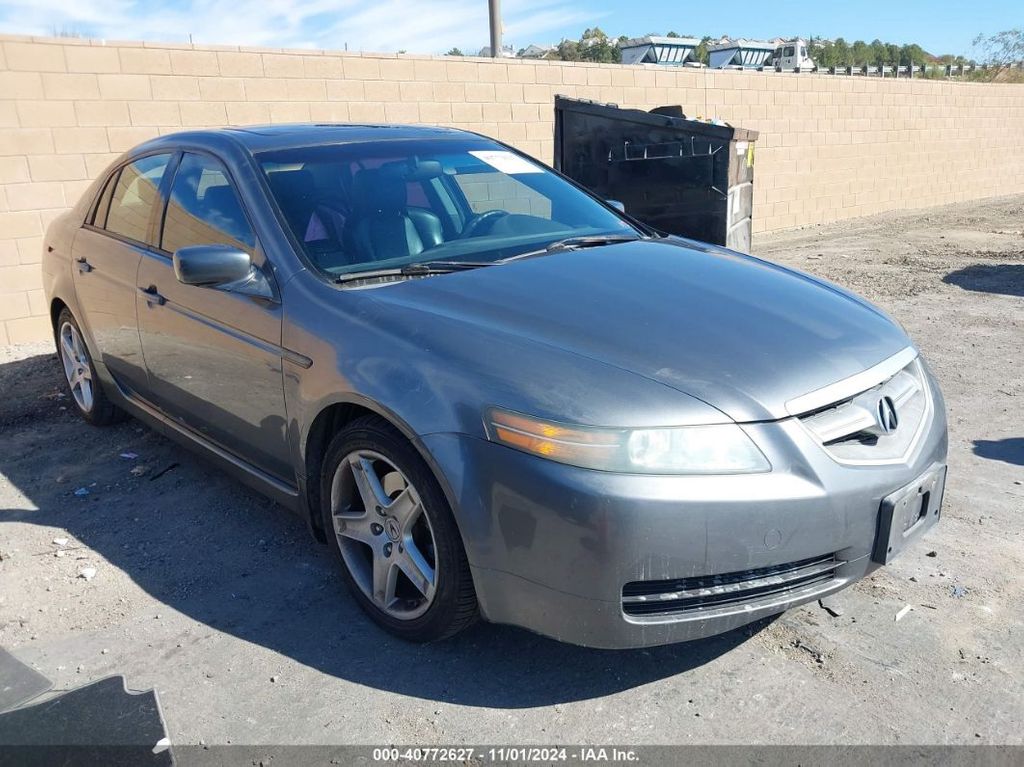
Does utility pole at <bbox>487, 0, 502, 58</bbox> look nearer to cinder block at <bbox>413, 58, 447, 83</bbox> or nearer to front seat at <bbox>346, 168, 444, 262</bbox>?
cinder block at <bbox>413, 58, 447, 83</bbox>

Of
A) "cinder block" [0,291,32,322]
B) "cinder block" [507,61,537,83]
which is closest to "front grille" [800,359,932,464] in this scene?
"cinder block" [0,291,32,322]

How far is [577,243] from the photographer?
12.6 ft

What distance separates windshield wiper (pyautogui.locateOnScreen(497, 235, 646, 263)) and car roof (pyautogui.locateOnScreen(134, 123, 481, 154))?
36.1 inches

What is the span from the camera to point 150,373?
4.33m

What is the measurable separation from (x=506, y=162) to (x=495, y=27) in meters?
10.7

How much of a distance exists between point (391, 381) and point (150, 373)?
77.5 inches

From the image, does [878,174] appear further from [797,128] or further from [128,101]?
[128,101]

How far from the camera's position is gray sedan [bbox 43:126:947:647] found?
2.52 m

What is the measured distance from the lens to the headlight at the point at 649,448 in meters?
2.49

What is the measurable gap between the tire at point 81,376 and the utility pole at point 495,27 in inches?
392

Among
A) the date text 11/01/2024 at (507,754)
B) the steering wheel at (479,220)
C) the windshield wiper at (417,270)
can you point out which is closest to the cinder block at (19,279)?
the steering wheel at (479,220)

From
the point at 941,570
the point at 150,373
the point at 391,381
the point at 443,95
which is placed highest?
the point at 443,95

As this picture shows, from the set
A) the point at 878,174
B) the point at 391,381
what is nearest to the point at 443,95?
the point at 391,381

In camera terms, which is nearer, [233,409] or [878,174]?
[233,409]
